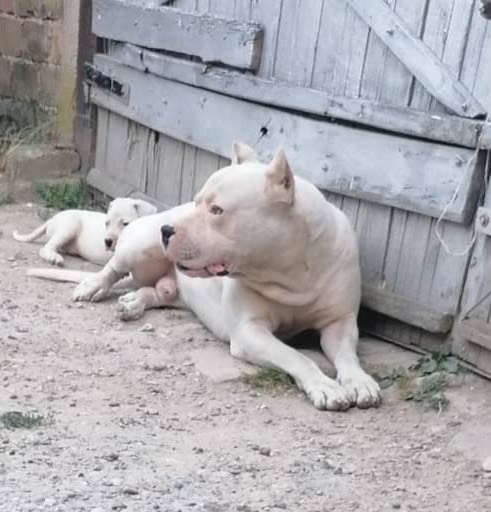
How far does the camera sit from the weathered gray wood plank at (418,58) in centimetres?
469

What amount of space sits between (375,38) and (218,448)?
7.46ft

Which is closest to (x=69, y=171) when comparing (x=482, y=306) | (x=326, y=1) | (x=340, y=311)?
(x=326, y=1)

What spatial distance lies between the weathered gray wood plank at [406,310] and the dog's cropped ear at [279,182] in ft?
2.84

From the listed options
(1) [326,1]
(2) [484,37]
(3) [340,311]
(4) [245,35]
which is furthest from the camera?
(4) [245,35]

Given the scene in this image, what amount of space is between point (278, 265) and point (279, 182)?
0.39 m

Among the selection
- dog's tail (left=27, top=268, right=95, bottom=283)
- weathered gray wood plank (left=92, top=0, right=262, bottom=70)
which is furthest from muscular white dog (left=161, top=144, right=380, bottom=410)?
dog's tail (left=27, top=268, right=95, bottom=283)

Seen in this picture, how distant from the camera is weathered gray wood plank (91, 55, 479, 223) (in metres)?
4.79

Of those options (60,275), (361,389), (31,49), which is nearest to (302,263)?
(361,389)

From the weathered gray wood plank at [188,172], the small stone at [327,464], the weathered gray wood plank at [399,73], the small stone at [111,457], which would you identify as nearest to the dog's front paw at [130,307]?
the weathered gray wood plank at [188,172]

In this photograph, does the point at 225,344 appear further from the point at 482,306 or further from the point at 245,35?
the point at 245,35

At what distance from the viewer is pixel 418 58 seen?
15.9ft

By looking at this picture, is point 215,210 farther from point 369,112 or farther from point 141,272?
point 141,272

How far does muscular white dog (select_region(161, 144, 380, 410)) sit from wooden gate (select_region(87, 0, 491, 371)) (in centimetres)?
30

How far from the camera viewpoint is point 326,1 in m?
5.45
